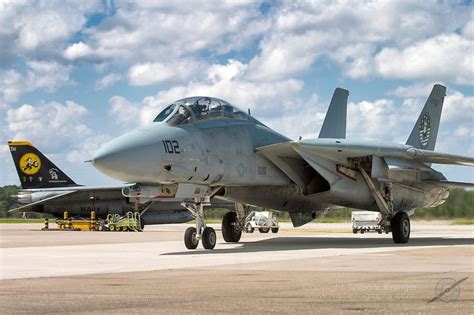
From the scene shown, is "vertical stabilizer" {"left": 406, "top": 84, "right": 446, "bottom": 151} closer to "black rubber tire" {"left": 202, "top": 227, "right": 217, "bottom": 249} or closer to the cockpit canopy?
the cockpit canopy

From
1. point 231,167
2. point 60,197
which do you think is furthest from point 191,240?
point 60,197

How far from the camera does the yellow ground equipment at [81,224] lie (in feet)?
116

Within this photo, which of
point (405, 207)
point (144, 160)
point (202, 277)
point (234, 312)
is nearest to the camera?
point (234, 312)

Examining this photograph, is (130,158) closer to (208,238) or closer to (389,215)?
(208,238)

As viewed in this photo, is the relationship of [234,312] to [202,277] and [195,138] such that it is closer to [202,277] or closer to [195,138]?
[202,277]

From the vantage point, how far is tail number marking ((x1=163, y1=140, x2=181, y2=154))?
15.3 m

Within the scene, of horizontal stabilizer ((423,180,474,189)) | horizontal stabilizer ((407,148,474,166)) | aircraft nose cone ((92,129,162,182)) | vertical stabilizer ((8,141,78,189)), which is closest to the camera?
aircraft nose cone ((92,129,162,182))

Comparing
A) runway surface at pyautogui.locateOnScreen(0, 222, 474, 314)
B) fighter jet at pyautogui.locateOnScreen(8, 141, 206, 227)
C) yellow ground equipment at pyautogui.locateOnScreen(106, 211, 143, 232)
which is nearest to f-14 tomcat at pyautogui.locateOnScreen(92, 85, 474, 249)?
runway surface at pyautogui.locateOnScreen(0, 222, 474, 314)

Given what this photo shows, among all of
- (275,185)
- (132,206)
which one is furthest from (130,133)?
(132,206)

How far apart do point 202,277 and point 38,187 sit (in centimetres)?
3169

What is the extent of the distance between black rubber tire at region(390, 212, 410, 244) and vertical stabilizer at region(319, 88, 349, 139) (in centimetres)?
451

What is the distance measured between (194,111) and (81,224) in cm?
2119

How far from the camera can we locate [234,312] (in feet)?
20.6

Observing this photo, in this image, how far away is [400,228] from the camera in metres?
19.9
